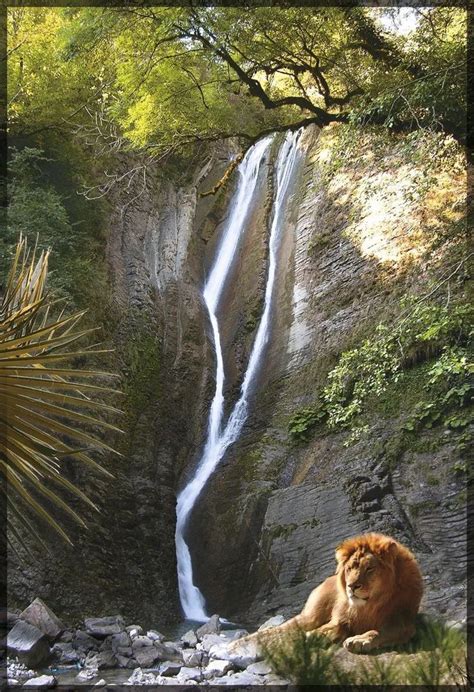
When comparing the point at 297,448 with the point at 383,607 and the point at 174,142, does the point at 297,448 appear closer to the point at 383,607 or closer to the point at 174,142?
the point at 174,142

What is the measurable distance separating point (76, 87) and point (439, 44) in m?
6.68

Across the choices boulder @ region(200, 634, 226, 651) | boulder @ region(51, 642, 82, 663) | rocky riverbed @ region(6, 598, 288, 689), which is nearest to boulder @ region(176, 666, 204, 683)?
rocky riverbed @ region(6, 598, 288, 689)

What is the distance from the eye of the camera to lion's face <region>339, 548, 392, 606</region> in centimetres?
329

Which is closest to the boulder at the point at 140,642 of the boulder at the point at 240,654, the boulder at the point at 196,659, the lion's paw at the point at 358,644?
the boulder at the point at 196,659

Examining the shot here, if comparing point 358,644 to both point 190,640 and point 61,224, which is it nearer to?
point 190,640

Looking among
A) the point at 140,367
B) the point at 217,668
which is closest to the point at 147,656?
the point at 217,668

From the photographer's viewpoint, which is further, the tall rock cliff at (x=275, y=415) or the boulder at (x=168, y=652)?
the tall rock cliff at (x=275, y=415)

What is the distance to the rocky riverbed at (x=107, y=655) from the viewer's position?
441cm

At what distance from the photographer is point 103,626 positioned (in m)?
6.29

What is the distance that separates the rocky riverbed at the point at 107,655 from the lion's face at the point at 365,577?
2.78 feet

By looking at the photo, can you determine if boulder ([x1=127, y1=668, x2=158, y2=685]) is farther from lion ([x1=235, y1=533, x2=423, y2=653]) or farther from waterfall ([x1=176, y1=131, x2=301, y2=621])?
waterfall ([x1=176, y1=131, x2=301, y2=621])

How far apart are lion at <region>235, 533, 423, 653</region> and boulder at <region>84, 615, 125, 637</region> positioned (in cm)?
326

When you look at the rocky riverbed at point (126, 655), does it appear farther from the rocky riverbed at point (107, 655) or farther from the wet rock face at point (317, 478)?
the wet rock face at point (317, 478)

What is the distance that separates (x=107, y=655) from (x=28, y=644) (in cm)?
71
